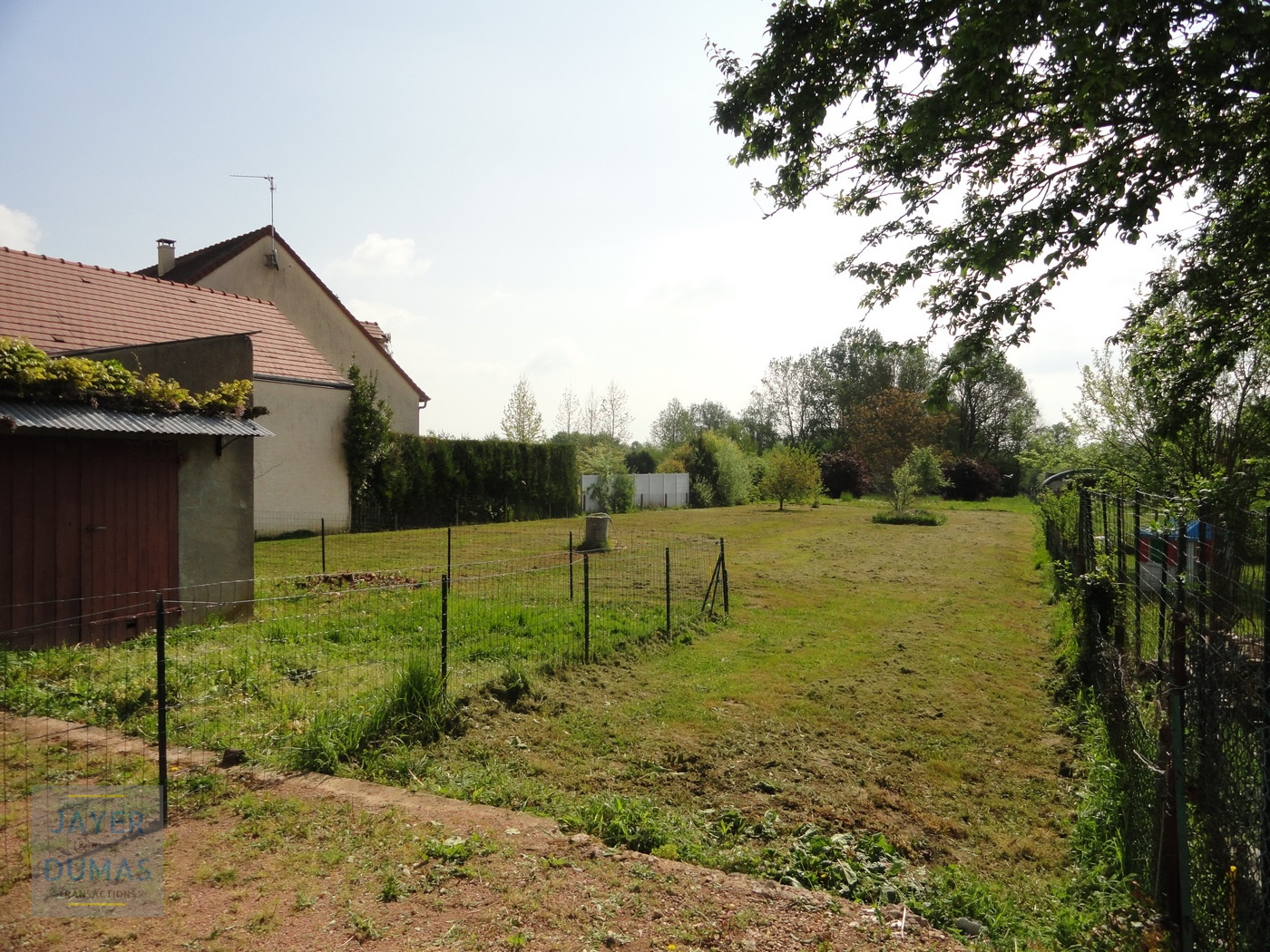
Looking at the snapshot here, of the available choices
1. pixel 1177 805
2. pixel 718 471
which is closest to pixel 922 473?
pixel 718 471

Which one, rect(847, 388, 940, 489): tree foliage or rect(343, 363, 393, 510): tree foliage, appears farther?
rect(847, 388, 940, 489): tree foliage

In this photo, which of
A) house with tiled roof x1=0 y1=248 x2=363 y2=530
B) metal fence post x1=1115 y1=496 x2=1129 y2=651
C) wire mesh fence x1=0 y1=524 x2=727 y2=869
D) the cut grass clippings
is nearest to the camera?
the cut grass clippings

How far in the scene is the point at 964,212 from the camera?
740cm

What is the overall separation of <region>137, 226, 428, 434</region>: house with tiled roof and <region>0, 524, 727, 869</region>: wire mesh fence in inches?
546

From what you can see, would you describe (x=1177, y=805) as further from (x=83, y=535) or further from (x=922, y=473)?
(x=922, y=473)

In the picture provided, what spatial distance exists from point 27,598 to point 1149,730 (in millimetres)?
9560

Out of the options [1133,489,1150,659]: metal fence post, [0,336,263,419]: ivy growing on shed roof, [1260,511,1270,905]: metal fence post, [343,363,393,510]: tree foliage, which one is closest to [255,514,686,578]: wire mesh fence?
[343,363,393,510]: tree foliage

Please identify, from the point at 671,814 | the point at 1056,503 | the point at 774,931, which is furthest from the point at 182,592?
the point at 1056,503

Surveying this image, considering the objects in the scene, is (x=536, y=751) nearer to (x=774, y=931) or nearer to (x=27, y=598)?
(x=774, y=931)

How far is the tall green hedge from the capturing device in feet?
77.2

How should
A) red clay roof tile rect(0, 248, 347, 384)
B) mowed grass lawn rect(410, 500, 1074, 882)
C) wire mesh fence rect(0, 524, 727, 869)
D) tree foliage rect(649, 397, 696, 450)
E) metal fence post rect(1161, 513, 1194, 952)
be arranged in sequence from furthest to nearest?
1. tree foliage rect(649, 397, 696, 450)
2. red clay roof tile rect(0, 248, 347, 384)
3. wire mesh fence rect(0, 524, 727, 869)
4. mowed grass lawn rect(410, 500, 1074, 882)
5. metal fence post rect(1161, 513, 1194, 952)

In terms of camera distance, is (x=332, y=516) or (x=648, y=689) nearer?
(x=648, y=689)

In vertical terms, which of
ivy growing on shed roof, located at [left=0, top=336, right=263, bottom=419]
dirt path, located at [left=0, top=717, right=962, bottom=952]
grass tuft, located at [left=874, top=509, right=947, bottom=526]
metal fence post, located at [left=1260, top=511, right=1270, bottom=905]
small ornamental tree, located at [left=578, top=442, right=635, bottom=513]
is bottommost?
dirt path, located at [left=0, top=717, right=962, bottom=952]

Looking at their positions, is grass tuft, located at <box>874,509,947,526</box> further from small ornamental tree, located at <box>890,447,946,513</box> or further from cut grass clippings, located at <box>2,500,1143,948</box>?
cut grass clippings, located at <box>2,500,1143,948</box>
